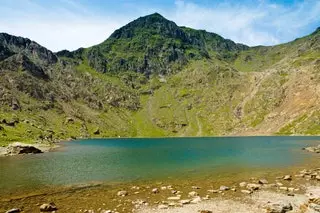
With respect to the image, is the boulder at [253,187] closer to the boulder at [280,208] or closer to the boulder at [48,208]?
the boulder at [280,208]

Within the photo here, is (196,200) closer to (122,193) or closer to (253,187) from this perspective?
(122,193)

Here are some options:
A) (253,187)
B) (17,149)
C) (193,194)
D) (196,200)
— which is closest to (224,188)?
(253,187)

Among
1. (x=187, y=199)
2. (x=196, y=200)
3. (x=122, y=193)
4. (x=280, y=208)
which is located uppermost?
(x=280, y=208)

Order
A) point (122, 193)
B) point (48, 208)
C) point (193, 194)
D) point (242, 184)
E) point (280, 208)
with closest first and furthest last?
point (280, 208)
point (48, 208)
point (193, 194)
point (122, 193)
point (242, 184)

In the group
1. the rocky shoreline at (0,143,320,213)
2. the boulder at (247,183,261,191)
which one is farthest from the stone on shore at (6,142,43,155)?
the boulder at (247,183,261,191)

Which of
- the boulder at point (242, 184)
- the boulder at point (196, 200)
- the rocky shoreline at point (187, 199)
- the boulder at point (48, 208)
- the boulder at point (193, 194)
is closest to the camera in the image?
the rocky shoreline at point (187, 199)

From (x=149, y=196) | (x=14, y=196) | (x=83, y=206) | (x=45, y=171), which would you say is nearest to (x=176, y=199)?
(x=149, y=196)

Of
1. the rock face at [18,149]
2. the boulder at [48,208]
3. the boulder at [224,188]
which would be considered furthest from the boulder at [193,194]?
the rock face at [18,149]

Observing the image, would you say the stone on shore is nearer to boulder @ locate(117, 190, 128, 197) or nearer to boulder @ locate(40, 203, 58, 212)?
boulder @ locate(117, 190, 128, 197)

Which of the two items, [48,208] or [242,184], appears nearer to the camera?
[48,208]

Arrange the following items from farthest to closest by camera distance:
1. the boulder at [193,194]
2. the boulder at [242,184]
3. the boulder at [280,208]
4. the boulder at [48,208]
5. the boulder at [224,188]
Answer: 1. the boulder at [242,184]
2. the boulder at [224,188]
3. the boulder at [193,194]
4. the boulder at [48,208]
5. the boulder at [280,208]

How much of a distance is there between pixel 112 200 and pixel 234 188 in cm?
1765

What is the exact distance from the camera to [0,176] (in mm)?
58312

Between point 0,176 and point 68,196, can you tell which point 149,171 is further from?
point 0,176
